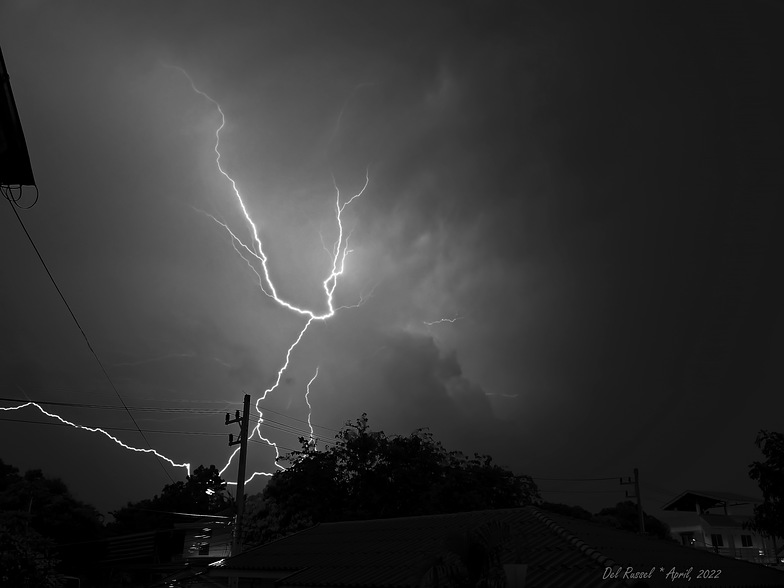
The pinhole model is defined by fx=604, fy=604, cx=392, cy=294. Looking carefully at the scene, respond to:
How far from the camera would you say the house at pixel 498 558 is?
8.58 metres

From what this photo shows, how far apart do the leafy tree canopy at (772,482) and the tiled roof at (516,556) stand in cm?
135

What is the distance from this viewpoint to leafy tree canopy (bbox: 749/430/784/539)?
13.9 m

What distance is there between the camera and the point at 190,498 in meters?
57.2

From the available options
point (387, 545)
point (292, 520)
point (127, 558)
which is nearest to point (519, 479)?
point (292, 520)

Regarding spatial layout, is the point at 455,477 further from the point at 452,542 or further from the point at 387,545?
the point at 452,542

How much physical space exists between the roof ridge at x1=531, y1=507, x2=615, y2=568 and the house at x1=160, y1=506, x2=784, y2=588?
0.02 m

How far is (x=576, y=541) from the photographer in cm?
1066

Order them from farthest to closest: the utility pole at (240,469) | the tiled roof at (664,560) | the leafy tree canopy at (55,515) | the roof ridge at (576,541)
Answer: the leafy tree canopy at (55,515) → the utility pole at (240,469) → the tiled roof at (664,560) → the roof ridge at (576,541)

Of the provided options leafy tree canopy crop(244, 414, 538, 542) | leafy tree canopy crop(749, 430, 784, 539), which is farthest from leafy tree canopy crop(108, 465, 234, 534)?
leafy tree canopy crop(749, 430, 784, 539)

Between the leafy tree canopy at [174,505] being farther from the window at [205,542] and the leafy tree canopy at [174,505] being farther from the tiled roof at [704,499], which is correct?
the tiled roof at [704,499]

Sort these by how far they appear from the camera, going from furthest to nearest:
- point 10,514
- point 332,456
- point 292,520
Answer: point 10,514
point 332,456
point 292,520

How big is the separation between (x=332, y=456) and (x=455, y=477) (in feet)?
18.5

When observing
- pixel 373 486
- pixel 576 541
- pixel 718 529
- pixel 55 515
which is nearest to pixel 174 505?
pixel 55 515

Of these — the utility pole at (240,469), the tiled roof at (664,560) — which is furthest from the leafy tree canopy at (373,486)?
the tiled roof at (664,560)
